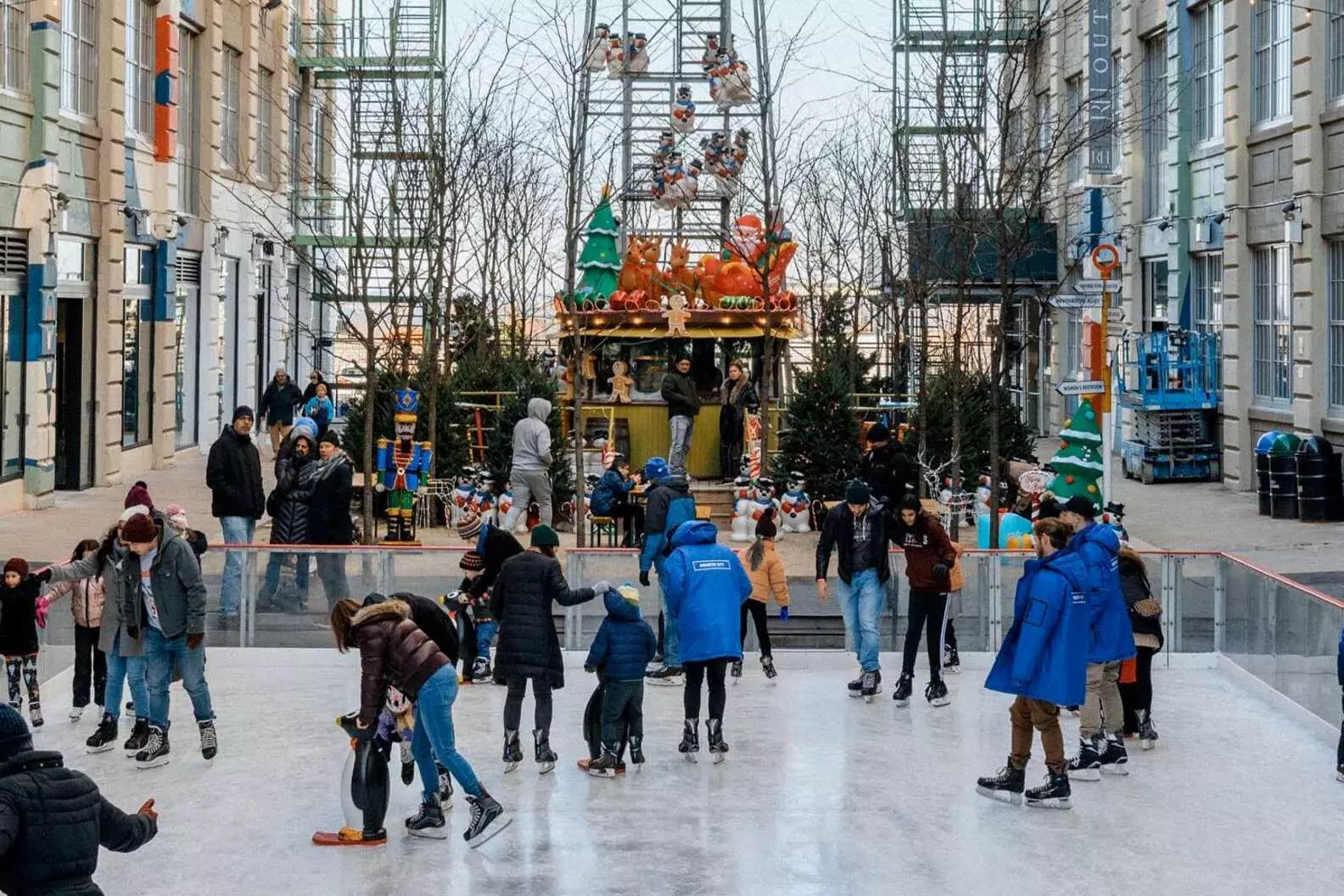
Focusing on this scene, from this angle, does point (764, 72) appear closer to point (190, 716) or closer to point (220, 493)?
point (220, 493)

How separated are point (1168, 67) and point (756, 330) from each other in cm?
1159

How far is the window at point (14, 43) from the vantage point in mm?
25125

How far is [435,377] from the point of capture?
2561 cm

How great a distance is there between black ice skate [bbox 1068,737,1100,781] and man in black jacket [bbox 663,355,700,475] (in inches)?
596

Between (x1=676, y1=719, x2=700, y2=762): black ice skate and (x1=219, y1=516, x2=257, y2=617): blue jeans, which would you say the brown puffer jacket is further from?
(x1=219, y1=516, x2=257, y2=617): blue jeans

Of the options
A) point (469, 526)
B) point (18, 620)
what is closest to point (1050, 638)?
point (18, 620)

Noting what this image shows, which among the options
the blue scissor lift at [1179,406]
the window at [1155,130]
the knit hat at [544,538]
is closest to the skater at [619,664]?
the knit hat at [544,538]

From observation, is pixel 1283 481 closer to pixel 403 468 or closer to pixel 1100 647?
pixel 403 468

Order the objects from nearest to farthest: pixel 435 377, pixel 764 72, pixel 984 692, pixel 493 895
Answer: pixel 493 895, pixel 984 692, pixel 435 377, pixel 764 72

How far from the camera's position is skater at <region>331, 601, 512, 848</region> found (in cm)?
984

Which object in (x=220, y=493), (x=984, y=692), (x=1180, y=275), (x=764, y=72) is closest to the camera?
(x=984, y=692)

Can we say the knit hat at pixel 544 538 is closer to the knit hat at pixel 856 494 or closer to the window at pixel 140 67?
the knit hat at pixel 856 494

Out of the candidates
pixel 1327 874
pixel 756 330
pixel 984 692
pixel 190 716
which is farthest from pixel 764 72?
pixel 1327 874

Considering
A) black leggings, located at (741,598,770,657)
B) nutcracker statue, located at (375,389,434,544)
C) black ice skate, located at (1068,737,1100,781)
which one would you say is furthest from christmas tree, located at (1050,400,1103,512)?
black ice skate, located at (1068,737,1100,781)
